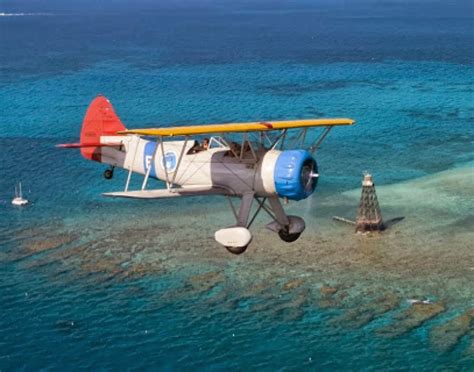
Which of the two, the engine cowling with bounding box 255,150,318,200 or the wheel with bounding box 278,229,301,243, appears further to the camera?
the wheel with bounding box 278,229,301,243

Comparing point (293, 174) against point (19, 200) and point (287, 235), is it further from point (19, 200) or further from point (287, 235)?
point (19, 200)

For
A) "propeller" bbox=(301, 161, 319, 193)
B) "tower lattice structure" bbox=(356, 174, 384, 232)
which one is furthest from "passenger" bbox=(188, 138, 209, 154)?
"tower lattice structure" bbox=(356, 174, 384, 232)

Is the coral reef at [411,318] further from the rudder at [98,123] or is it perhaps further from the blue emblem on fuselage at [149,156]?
the rudder at [98,123]

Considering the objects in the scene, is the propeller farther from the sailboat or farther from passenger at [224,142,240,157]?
the sailboat

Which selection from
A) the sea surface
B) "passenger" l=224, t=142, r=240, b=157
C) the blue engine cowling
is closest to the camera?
the blue engine cowling

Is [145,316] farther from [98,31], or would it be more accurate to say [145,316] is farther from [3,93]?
[98,31]

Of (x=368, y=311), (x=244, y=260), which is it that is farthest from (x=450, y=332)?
(x=244, y=260)

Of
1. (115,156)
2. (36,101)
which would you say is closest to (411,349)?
(115,156)
